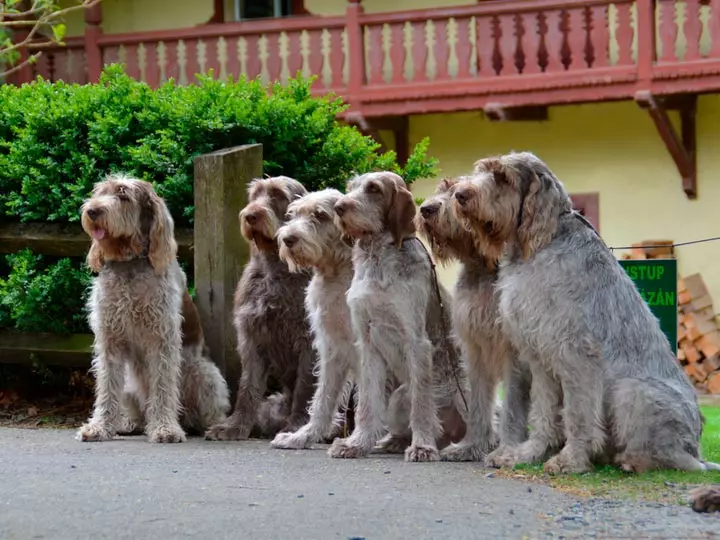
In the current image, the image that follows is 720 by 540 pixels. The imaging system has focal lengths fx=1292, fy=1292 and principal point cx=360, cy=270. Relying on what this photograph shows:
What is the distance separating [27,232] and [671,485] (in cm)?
507

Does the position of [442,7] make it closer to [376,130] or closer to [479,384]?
[376,130]

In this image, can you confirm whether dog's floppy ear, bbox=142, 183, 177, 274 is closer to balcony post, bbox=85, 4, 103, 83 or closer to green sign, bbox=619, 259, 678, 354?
green sign, bbox=619, 259, 678, 354

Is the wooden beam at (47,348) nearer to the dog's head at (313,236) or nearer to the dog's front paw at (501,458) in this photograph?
the dog's head at (313,236)

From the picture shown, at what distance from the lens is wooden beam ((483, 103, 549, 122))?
16547 millimetres

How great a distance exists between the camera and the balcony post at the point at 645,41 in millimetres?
15859

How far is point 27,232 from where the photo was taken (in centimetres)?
912

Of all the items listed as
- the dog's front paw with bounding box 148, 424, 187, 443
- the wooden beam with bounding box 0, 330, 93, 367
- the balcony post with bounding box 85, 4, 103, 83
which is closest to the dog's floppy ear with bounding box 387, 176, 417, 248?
the dog's front paw with bounding box 148, 424, 187, 443

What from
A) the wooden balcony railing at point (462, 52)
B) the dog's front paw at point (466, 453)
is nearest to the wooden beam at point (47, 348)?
the dog's front paw at point (466, 453)

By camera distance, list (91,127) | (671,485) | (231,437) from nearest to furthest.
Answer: (671,485) < (231,437) < (91,127)

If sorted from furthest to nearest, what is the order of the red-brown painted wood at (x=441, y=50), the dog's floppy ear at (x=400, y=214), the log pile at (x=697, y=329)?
1. the red-brown painted wood at (x=441, y=50)
2. the log pile at (x=697, y=329)
3. the dog's floppy ear at (x=400, y=214)

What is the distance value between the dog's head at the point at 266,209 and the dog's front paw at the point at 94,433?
1.45 m

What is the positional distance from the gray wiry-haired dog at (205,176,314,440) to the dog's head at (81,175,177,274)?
500 millimetres

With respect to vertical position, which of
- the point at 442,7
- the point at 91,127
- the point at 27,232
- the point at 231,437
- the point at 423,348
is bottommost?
the point at 231,437

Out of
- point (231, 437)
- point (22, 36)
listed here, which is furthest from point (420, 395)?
point (22, 36)
